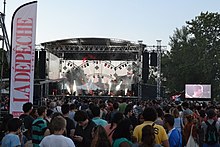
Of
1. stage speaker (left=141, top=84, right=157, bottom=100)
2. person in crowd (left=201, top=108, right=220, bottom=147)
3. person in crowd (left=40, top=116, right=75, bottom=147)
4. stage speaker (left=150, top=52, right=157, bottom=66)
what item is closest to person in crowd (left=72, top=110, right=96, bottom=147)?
person in crowd (left=40, top=116, right=75, bottom=147)

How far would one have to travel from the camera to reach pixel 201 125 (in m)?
8.31

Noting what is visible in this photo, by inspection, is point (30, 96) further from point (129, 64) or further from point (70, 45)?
point (129, 64)

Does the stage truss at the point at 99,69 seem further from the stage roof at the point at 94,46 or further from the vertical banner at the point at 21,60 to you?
the vertical banner at the point at 21,60

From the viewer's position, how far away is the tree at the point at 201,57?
153 feet

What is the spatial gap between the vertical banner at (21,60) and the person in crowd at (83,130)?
205 inches

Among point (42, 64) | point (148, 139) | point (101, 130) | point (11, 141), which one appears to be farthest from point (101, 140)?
point (42, 64)

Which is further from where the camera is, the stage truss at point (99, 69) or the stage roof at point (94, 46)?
the stage truss at point (99, 69)

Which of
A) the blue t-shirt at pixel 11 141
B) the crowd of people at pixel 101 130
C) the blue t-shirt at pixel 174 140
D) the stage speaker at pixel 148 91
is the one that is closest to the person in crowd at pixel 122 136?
the crowd of people at pixel 101 130

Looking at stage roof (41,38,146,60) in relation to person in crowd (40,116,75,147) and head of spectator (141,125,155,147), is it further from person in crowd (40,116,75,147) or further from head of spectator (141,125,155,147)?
head of spectator (141,125,155,147)

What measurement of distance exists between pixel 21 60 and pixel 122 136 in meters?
6.84

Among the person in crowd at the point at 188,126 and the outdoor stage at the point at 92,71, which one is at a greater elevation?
the outdoor stage at the point at 92,71

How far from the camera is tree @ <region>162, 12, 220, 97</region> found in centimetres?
4666

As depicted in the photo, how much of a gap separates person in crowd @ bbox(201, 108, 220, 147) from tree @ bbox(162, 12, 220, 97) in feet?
125

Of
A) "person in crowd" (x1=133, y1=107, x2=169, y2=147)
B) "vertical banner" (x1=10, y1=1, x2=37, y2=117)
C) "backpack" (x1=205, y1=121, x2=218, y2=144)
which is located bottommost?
"backpack" (x1=205, y1=121, x2=218, y2=144)
